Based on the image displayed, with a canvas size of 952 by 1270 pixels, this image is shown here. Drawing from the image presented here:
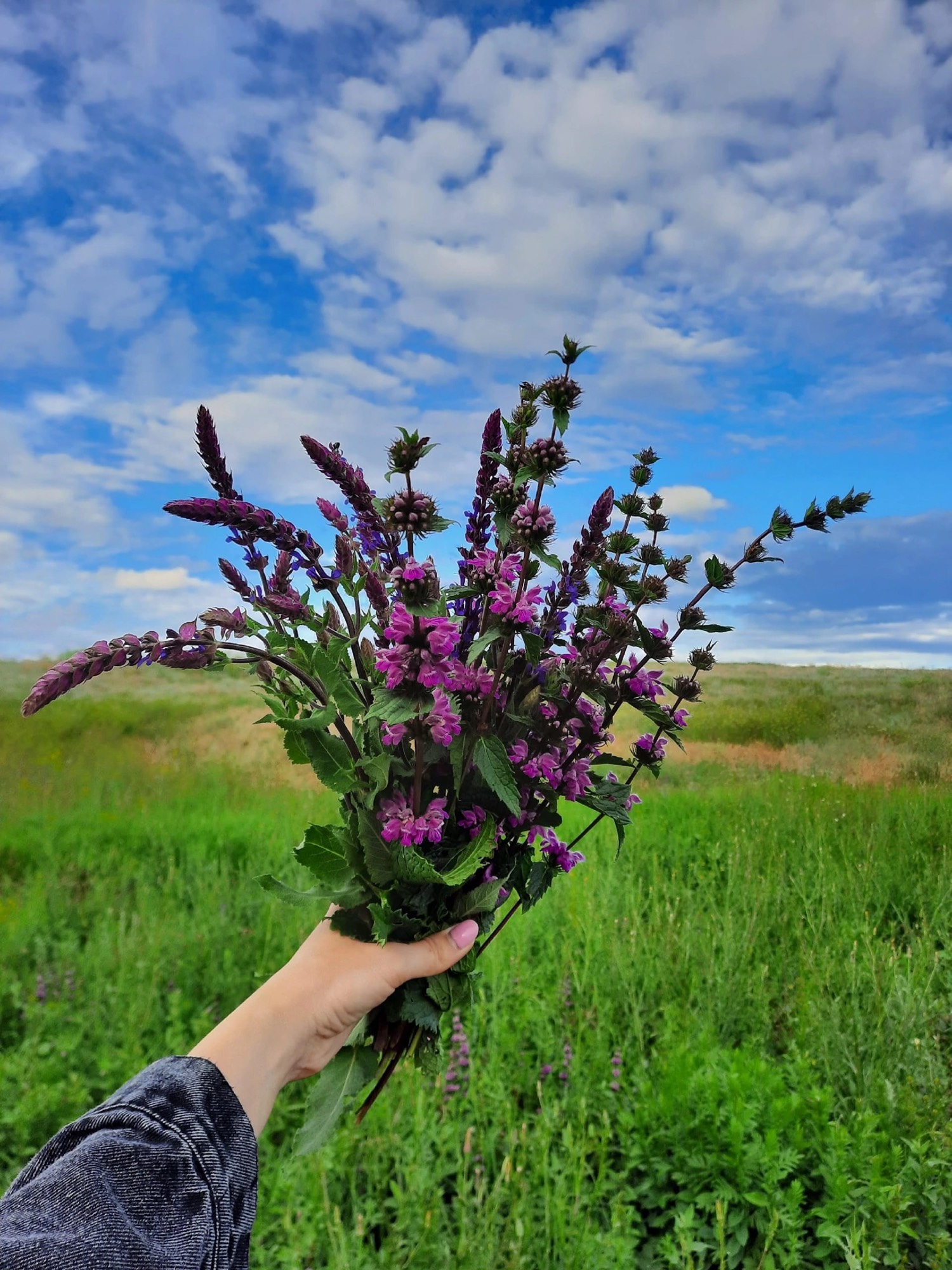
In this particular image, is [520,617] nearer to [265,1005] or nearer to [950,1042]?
[265,1005]

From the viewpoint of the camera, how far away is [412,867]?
1.23 m

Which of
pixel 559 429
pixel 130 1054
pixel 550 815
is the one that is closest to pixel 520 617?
pixel 559 429

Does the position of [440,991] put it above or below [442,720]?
below

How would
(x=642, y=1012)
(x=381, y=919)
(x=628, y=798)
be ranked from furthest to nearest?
(x=642, y=1012) < (x=628, y=798) < (x=381, y=919)

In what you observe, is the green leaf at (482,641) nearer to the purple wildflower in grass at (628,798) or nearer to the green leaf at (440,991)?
the purple wildflower in grass at (628,798)

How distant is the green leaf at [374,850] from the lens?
1.24 meters

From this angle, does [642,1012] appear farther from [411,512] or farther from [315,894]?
[411,512]

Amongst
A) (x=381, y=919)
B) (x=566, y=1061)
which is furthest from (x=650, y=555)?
(x=566, y=1061)

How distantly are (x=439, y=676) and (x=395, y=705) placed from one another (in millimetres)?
73

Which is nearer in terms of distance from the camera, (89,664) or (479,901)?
(89,664)

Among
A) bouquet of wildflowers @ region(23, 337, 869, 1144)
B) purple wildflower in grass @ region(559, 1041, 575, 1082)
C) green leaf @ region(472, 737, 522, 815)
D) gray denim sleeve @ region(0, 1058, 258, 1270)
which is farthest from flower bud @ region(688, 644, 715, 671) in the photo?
purple wildflower in grass @ region(559, 1041, 575, 1082)

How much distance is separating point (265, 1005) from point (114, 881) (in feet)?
14.3

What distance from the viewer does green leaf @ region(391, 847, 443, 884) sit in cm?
121

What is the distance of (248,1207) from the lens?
1.19 metres
